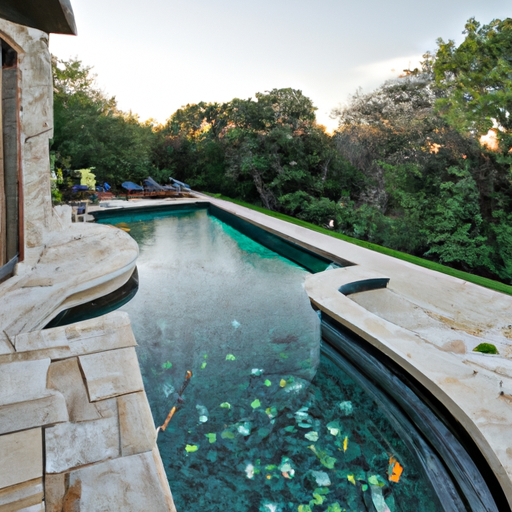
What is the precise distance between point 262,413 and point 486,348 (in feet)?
6.69

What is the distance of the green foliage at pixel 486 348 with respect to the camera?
3.10 m

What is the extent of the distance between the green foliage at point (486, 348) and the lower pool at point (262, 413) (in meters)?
1.10

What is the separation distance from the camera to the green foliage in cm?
310

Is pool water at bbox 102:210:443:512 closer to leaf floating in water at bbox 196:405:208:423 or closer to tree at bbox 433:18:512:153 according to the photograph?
leaf floating in water at bbox 196:405:208:423

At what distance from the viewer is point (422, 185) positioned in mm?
7949

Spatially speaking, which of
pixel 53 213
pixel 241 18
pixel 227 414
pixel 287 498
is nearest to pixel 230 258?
pixel 53 213

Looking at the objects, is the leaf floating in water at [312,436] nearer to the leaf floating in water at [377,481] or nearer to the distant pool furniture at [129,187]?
the leaf floating in water at [377,481]

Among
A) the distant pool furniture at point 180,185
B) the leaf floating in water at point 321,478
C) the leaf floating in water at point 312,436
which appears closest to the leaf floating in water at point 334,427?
the leaf floating in water at point 312,436

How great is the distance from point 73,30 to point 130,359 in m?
1.84

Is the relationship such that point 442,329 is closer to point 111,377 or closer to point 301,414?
point 301,414

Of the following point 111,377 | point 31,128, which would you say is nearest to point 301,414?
point 111,377

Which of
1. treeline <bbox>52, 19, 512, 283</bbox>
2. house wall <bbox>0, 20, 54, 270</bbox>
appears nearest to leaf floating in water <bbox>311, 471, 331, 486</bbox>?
house wall <bbox>0, 20, 54, 270</bbox>

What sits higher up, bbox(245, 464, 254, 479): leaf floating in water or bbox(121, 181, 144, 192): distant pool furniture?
bbox(121, 181, 144, 192): distant pool furniture

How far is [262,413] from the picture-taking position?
271cm
